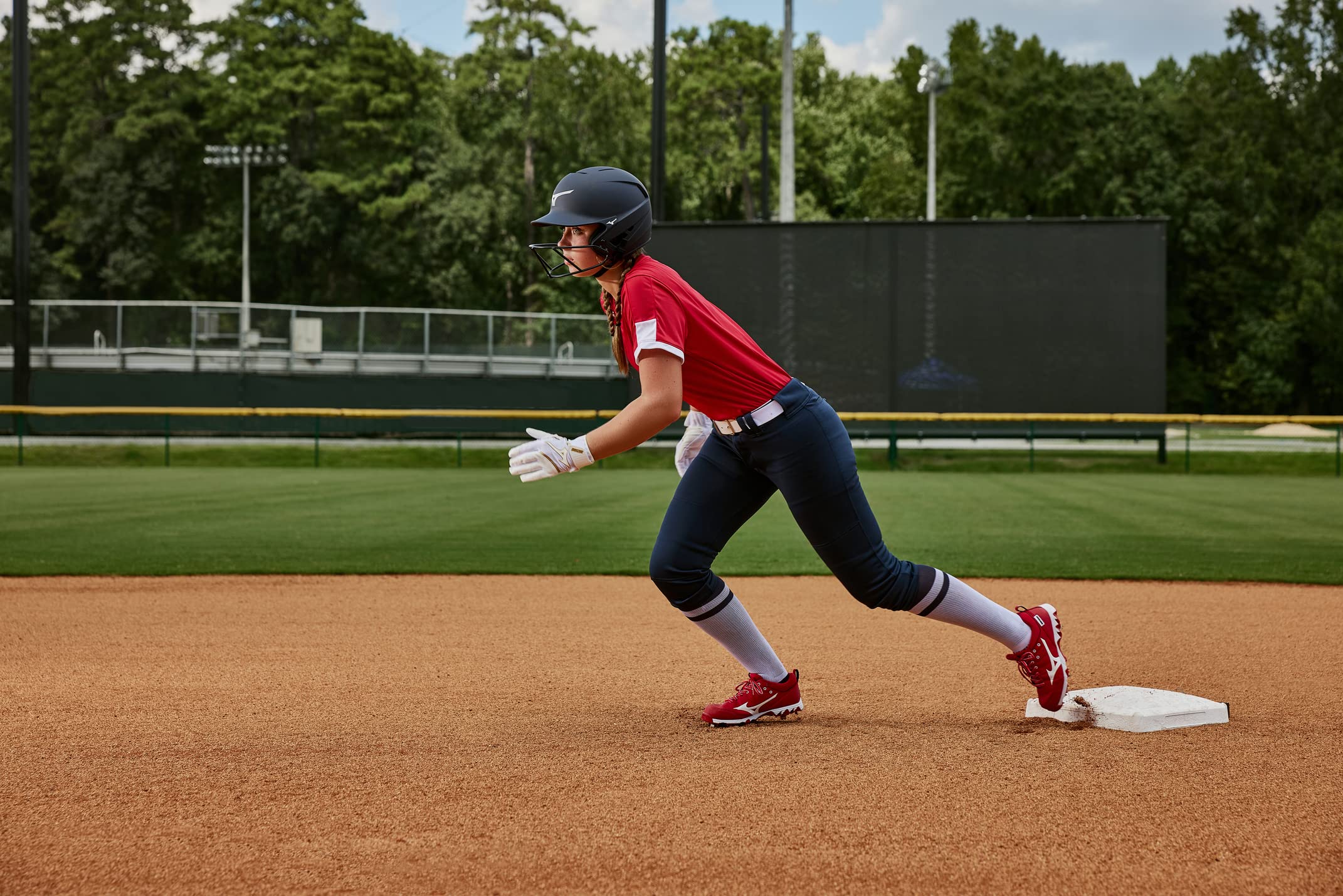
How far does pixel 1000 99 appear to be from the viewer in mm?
53281

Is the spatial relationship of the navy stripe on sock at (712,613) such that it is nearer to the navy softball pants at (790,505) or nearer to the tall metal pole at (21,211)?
the navy softball pants at (790,505)

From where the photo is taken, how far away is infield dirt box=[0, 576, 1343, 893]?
316 cm

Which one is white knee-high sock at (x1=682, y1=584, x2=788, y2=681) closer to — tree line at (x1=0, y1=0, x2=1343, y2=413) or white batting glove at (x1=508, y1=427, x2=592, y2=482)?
white batting glove at (x1=508, y1=427, x2=592, y2=482)

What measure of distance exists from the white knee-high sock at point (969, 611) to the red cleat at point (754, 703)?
592mm

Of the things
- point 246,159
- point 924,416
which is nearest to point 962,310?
point 924,416

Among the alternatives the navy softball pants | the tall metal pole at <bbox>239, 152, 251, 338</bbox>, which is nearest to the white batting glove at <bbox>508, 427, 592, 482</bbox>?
the navy softball pants

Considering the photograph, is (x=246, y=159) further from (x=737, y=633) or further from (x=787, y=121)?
(x=737, y=633)

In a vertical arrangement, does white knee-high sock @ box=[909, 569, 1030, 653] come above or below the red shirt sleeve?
below

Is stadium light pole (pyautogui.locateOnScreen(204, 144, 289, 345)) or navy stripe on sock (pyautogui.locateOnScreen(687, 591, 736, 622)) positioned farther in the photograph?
stadium light pole (pyautogui.locateOnScreen(204, 144, 289, 345))

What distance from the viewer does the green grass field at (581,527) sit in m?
9.97

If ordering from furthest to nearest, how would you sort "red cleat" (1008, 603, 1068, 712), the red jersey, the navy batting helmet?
"red cleat" (1008, 603, 1068, 712)
the navy batting helmet
the red jersey

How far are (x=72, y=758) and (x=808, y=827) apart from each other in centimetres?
250

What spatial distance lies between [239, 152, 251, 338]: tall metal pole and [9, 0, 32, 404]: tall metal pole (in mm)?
5102

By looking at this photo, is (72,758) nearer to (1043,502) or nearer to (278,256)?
(1043,502)
